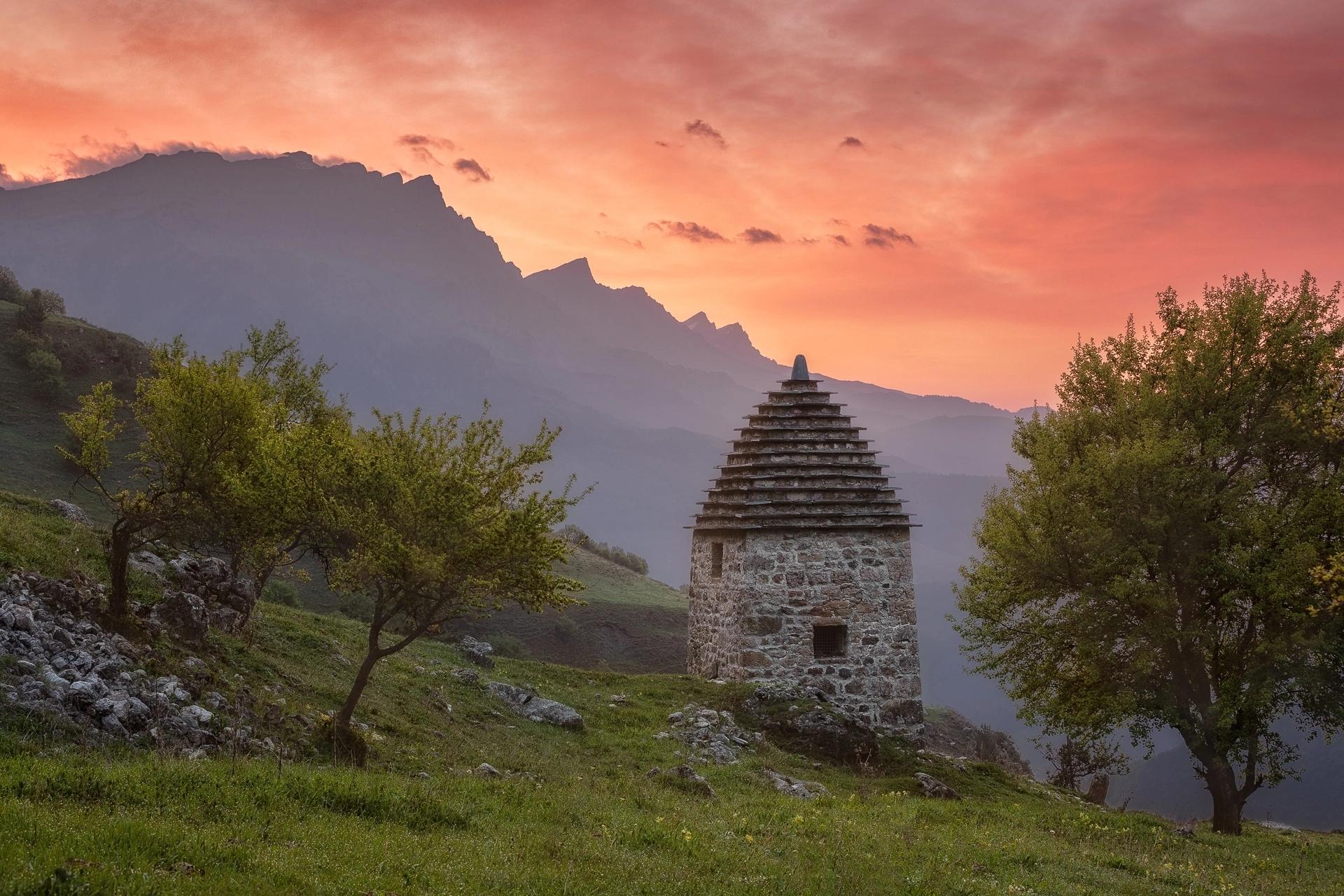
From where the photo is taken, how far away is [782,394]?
32750mm

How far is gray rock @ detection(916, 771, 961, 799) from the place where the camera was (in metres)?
21.6

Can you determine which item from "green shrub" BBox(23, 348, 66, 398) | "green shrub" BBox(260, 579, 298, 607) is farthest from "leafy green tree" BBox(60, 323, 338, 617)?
"green shrub" BBox(23, 348, 66, 398)

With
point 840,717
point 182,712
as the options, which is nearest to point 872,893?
point 182,712

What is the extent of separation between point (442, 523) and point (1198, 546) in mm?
17075

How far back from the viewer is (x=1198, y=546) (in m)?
20.8

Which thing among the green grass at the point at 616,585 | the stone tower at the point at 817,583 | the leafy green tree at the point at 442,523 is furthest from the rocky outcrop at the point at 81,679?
the green grass at the point at 616,585

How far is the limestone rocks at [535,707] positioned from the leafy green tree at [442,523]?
25.3 feet

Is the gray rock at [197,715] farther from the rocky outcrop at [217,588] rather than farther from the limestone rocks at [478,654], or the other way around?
the limestone rocks at [478,654]

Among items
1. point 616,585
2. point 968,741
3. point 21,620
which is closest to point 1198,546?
point 21,620

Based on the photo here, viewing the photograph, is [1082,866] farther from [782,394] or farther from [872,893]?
[782,394]

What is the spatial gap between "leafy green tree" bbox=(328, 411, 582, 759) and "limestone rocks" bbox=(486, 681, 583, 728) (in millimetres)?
7697

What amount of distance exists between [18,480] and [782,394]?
33540mm

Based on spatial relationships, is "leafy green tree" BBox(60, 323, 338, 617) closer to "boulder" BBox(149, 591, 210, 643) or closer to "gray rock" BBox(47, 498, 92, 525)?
"boulder" BBox(149, 591, 210, 643)

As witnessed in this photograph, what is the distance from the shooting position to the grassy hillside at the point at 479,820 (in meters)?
9.09
